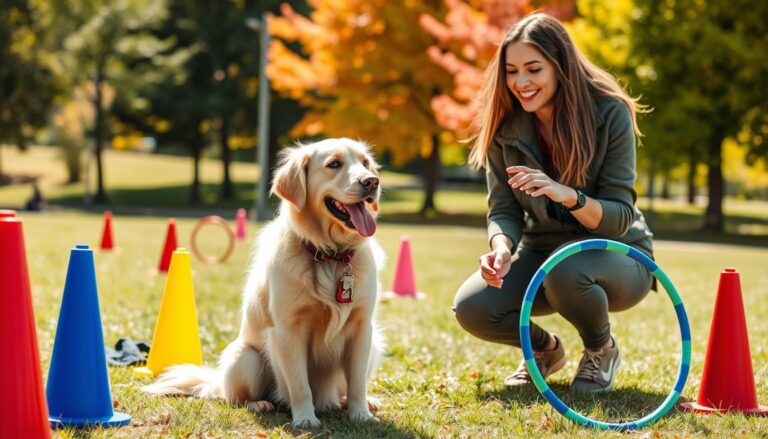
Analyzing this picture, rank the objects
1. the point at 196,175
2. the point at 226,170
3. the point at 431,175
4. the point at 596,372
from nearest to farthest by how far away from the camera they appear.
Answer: the point at 596,372 → the point at 431,175 → the point at 196,175 → the point at 226,170

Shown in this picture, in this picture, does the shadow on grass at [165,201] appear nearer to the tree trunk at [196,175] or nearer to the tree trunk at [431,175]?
the tree trunk at [196,175]

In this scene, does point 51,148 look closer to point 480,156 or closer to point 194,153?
point 194,153

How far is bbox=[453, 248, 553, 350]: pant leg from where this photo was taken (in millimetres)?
4715

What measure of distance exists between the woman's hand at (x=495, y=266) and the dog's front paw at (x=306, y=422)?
3.61ft

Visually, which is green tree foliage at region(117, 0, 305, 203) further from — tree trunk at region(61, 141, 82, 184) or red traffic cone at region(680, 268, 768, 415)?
red traffic cone at region(680, 268, 768, 415)

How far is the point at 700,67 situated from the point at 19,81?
27398mm

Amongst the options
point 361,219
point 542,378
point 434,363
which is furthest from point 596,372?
point 361,219

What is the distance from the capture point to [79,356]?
147 inches

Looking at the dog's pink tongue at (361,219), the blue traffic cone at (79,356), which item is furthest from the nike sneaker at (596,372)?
the blue traffic cone at (79,356)

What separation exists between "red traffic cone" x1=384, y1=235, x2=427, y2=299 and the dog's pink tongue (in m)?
4.89

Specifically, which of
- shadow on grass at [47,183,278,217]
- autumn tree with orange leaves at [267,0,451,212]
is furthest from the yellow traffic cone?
shadow on grass at [47,183,278,217]

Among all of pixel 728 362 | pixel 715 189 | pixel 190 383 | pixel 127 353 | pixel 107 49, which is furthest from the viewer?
pixel 107 49

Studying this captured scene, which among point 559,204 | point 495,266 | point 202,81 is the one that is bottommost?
point 495,266

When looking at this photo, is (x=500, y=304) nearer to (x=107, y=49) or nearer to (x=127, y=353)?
(x=127, y=353)
